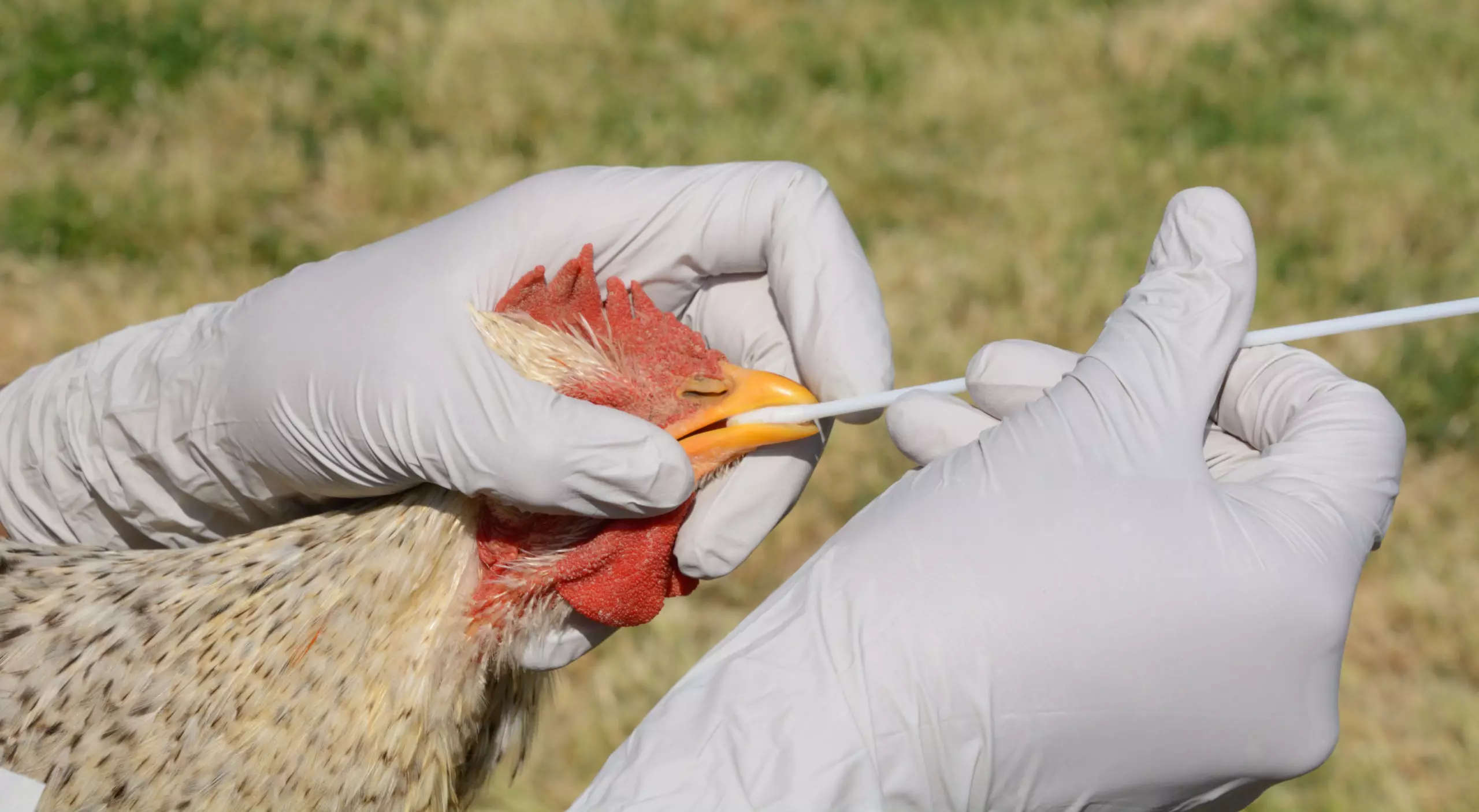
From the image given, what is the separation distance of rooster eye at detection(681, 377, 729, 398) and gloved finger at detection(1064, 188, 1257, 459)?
28.3 inches

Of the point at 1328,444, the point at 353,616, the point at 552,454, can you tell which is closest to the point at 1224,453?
the point at 1328,444

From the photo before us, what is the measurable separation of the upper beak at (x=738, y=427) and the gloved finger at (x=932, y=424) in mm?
293

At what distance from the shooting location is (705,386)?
232 cm

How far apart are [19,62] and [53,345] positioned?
227 cm

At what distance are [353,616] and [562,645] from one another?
0.55 m

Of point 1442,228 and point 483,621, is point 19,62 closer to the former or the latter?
point 483,621

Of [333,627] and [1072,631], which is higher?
[333,627]

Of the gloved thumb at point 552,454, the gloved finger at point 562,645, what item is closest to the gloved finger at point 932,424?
the gloved thumb at point 552,454

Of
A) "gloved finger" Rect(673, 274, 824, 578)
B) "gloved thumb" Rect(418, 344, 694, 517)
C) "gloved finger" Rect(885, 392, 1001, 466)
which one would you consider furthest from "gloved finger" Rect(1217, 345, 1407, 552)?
"gloved thumb" Rect(418, 344, 694, 517)

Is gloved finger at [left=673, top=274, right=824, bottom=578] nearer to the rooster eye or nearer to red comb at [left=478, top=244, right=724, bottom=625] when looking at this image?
red comb at [left=478, top=244, right=724, bottom=625]

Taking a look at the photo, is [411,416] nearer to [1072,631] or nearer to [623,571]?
[623,571]

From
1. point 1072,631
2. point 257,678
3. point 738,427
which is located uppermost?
point 738,427

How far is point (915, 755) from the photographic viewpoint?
208cm

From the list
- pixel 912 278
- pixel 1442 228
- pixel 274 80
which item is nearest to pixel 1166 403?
pixel 912 278
